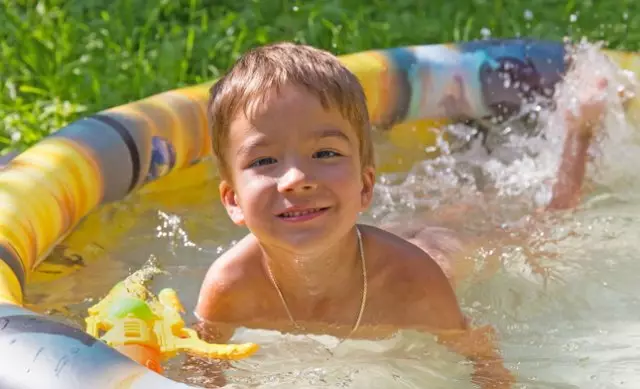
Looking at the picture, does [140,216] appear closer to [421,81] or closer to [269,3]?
[421,81]

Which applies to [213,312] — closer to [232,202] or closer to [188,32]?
[232,202]

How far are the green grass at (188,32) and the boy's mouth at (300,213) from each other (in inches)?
69.9

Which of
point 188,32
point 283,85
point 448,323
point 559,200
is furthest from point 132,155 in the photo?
point 188,32

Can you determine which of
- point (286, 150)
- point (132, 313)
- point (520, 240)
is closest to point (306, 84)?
point (286, 150)

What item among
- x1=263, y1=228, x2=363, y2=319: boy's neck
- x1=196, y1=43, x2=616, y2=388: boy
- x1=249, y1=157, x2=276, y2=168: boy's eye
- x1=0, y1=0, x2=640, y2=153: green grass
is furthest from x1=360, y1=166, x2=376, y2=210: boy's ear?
x1=0, y1=0, x2=640, y2=153: green grass

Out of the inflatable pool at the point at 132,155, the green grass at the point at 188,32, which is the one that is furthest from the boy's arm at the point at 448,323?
the green grass at the point at 188,32

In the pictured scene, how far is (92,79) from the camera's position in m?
3.92

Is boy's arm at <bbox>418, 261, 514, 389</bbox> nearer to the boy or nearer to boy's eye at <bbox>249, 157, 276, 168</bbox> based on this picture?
the boy

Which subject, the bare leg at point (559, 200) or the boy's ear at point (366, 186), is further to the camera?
the bare leg at point (559, 200)

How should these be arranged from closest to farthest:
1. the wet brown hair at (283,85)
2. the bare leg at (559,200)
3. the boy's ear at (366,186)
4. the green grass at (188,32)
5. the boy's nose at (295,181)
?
the boy's nose at (295,181), the wet brown hair at (283,85), the boy's ear at (366,186), the bare leg at (559,200), the green grass at (188,32)

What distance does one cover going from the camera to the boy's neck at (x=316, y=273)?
237cm

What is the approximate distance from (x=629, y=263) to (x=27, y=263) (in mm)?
1588

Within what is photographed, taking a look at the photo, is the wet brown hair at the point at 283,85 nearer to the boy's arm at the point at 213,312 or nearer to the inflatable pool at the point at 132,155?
the boy's arm at the point at 213,312

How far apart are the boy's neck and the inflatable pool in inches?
22.9
